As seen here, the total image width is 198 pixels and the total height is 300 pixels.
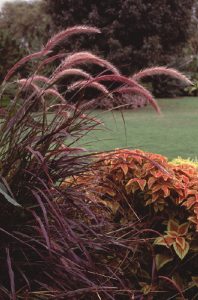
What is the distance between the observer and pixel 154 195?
11.1ft

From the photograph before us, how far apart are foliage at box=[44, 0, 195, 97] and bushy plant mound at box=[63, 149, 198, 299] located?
607 inches

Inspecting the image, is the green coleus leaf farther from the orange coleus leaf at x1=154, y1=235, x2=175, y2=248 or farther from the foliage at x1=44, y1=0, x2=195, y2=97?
the foliage at x1=44, y1=0, x2=195, y2=97

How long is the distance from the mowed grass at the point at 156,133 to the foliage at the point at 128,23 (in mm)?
1639

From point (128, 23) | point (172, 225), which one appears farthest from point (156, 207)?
point (128, 23)

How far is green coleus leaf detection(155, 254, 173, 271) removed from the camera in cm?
332

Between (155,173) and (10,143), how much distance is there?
90cm

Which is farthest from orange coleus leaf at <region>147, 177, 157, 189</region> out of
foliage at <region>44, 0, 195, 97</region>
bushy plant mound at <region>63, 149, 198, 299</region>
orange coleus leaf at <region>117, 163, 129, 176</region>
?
foliage at <region>44, 0, 195, 97</region>

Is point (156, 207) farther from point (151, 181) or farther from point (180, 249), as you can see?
point (180, 249)

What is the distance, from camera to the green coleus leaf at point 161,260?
10.9 ft

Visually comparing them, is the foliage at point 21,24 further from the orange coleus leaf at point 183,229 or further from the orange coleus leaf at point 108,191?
the orange coleus leaf at point 183,229

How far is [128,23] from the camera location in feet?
63.4

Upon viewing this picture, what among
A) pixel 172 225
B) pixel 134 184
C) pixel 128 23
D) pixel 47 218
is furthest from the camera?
pixel 128 23

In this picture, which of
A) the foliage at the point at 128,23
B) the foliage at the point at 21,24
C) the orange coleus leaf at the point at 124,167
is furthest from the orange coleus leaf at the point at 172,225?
the foliage at the point at 128,23

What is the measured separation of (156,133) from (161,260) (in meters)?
9.10
